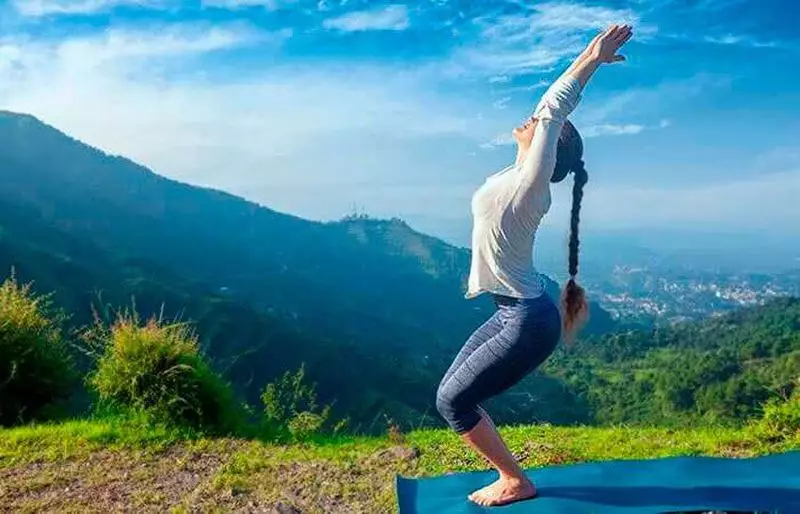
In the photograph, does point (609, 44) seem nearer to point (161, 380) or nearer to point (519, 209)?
point (519, 209)

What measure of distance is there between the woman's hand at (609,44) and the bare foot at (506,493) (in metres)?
2.03

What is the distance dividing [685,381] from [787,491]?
35071 mm

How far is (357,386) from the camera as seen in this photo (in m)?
53.6

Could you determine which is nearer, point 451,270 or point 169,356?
point 169,356

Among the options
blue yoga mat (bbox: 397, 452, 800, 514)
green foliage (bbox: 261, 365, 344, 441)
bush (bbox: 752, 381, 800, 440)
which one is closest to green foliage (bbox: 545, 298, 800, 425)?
green foliage (bbox: 261, 365, 344, 441)

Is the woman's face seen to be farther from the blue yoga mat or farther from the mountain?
the mountain

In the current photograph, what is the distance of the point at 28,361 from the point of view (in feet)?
22.5

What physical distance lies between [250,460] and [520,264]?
269 cm

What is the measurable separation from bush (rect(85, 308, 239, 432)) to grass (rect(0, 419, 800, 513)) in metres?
0.17

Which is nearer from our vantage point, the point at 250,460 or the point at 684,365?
the point at 250,460

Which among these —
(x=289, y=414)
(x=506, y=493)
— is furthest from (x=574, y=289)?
(x=289, y=414)

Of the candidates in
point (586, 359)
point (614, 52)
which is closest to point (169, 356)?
point (614, 52)

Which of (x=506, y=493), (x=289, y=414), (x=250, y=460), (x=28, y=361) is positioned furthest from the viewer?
(x=289, y=414)

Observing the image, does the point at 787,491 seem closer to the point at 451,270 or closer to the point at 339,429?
the point at 339,429
